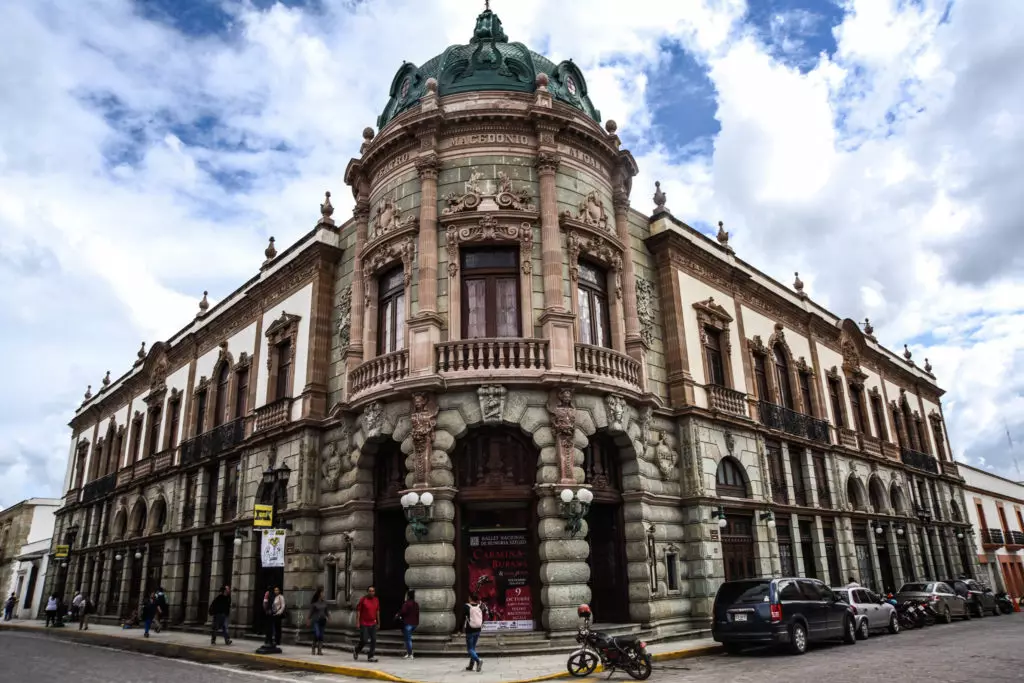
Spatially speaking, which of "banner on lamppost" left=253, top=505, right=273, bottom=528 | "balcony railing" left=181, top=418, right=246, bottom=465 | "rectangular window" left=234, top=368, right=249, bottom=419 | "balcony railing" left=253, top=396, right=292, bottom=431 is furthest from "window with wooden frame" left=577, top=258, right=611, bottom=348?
"rectangular window" left=234, top=368, right=249, bottom=419

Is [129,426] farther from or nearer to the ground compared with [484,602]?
farther from the ground

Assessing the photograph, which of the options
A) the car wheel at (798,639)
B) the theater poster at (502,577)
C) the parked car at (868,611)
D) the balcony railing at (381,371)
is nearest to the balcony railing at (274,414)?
the balcony railing at (381,371)

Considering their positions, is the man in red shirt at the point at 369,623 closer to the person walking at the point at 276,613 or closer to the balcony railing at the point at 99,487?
the person walking at the point at 276,613

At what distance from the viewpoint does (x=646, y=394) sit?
64.6 ft

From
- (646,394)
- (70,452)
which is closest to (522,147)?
(646,394)

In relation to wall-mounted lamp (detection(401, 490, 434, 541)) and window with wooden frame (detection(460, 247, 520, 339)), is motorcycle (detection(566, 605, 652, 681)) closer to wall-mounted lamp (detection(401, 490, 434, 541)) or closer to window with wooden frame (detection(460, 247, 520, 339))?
wall-mounted lamp (detection(401, 490, 434, 541))

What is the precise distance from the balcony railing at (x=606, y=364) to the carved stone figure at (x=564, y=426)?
107cm

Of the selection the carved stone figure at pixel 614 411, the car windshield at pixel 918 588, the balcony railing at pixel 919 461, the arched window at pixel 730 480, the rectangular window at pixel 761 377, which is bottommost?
the car windshield at pixel 918 588

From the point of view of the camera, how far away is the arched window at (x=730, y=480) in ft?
73.1

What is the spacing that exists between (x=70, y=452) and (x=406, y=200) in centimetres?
3906

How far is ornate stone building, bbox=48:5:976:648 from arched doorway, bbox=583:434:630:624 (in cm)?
6

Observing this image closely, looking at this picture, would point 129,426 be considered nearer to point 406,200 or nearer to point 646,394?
point 406,200

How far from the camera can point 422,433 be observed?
57.2 feet

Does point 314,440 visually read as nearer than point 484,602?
No
